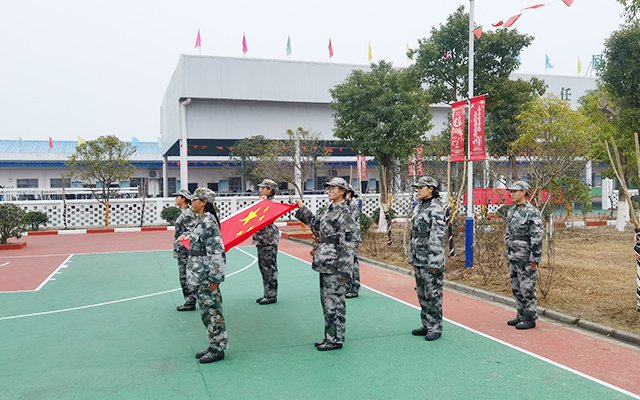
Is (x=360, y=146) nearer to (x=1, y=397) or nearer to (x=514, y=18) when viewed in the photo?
(x=514, y=18)

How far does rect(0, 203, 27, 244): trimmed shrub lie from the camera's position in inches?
561

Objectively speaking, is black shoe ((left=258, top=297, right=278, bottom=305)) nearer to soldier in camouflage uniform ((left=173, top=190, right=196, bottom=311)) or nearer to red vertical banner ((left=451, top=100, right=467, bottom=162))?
soldier in camouflage uniform ((left=173, top=190, right=196, bottom=311))

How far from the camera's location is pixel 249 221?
5.76 metres

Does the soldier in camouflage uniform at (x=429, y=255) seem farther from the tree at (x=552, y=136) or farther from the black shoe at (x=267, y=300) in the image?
the tree at (x=552, y=136)

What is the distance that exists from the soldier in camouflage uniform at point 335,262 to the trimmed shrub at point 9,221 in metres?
12.5

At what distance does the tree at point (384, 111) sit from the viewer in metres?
14.6

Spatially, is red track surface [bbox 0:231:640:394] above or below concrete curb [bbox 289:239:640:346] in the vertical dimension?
below

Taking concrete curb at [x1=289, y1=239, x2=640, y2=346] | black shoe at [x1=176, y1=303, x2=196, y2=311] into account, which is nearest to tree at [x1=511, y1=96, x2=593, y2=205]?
concrete curb at [x1=289, y1=239, x2=640, y2=346]

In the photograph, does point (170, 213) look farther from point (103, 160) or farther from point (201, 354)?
point (201, 354)

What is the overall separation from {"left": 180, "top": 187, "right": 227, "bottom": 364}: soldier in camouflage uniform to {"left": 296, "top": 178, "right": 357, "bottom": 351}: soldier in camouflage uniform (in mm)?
906

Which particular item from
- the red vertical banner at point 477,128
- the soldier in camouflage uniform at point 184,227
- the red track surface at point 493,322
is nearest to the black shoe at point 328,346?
the red track surface at point 493,322

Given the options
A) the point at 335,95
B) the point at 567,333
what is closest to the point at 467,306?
the point at 567,333

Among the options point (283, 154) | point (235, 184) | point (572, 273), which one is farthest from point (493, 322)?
point (235, 184)

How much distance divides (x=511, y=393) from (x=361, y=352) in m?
1.44
